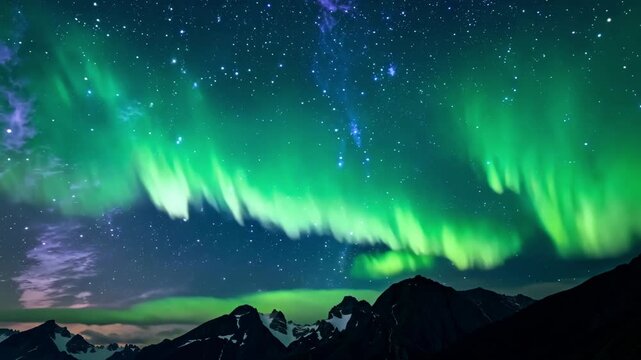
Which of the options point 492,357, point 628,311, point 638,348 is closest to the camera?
point 638,348

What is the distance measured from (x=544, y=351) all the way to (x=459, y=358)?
37655mm

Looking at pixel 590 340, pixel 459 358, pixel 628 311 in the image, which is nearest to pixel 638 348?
pixel 590 340

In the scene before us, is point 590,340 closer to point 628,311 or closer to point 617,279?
point 628,311

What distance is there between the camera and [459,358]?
19988 cm

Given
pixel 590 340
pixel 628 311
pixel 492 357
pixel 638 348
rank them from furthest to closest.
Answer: pixel 492 357
pixel 628 311
pixel 590 340
pixel 638 348

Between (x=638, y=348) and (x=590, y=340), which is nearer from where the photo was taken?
(x=638, y=348)

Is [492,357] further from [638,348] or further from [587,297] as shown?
[638,348]

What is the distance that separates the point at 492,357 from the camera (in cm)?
19012

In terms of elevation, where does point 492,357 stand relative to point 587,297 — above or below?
below

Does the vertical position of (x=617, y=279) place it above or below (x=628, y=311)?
above

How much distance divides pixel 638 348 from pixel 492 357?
10306 cm

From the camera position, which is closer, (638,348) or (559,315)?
(638,348)

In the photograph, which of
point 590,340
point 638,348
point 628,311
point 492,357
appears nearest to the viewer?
point 638,348

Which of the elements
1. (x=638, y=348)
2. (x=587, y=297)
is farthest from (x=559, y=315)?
(x=638, y=348)
